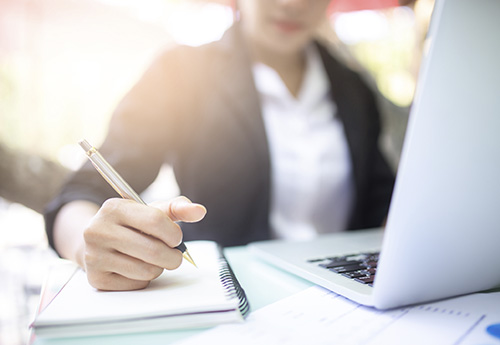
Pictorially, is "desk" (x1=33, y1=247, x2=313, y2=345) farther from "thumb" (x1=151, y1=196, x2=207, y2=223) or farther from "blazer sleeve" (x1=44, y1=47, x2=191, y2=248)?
"blazer sleeve" (x1=44, y1=47, x2=191, y2=248)

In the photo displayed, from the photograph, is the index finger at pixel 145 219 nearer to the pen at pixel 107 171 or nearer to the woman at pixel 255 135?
the pen at pixel 107 171

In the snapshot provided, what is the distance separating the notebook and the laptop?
126mm

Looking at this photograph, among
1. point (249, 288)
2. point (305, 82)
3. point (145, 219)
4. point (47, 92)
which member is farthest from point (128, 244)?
point (47, 92)

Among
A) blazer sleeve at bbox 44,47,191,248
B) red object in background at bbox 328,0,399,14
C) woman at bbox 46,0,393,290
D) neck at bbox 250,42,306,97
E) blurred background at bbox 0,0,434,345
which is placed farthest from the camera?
red object in background at bbox 328,0,399,14

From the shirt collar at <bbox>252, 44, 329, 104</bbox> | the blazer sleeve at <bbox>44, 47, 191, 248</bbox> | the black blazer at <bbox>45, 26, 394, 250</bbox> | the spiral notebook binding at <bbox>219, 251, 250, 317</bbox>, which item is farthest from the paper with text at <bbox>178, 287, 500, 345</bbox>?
the shirt collar at <bbox>252, 44, 329, 104</bbox>

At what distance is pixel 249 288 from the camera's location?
41 cm

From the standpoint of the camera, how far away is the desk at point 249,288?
281mm

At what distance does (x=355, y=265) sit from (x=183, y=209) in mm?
225

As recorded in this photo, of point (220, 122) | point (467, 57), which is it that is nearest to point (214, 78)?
point (220, 122)

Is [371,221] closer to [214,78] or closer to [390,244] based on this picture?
[214,78]

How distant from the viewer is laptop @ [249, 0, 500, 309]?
24cm

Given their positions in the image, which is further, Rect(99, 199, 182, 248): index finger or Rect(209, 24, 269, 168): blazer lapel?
Rect(209, 24, 269, 168): blazer lapel

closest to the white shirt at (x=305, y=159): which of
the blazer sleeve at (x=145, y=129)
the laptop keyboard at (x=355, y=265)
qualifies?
the blazer sleeve at (x=145, y=129)

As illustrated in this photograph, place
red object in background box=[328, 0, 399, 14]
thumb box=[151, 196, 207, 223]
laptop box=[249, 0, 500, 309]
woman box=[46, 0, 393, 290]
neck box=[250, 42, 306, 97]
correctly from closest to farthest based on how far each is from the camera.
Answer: laptop box=[249, 0, 500, 309] < thumb box=[151, 196, 207, 223] < woman box=[46, 0, 393, 290] < neck box=[250, 42, 306, 97] < red object in background box=[328, 0, 399, 14]
